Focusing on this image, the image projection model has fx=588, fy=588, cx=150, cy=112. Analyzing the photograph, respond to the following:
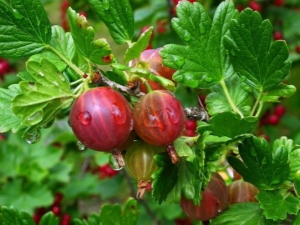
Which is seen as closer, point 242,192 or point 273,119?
point 242,192

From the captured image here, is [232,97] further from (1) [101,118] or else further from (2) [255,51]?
(1) [101,118]

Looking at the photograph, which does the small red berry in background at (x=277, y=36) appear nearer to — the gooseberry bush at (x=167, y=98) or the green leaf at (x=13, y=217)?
the gooseberry bush at (x=167, y=98)

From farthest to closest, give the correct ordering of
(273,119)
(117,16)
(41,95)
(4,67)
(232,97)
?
(4,67), (273,119), (232,97), (117,16), (41,95)

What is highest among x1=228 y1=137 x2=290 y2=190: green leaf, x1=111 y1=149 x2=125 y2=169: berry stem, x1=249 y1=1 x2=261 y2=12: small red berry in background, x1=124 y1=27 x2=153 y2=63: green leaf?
x1=124 y1=27 x2=153 y2=63: green leaf

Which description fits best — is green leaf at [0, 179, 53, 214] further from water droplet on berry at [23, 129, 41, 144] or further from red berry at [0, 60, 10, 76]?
water droplet on berry at [23, 129, 41, 144]

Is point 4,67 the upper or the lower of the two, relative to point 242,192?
lower

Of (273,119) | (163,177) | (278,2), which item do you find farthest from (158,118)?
(278,2)

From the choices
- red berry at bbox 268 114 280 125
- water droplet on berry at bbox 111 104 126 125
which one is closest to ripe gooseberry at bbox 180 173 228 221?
water droplet on berry at bbox 111 104 126 125
